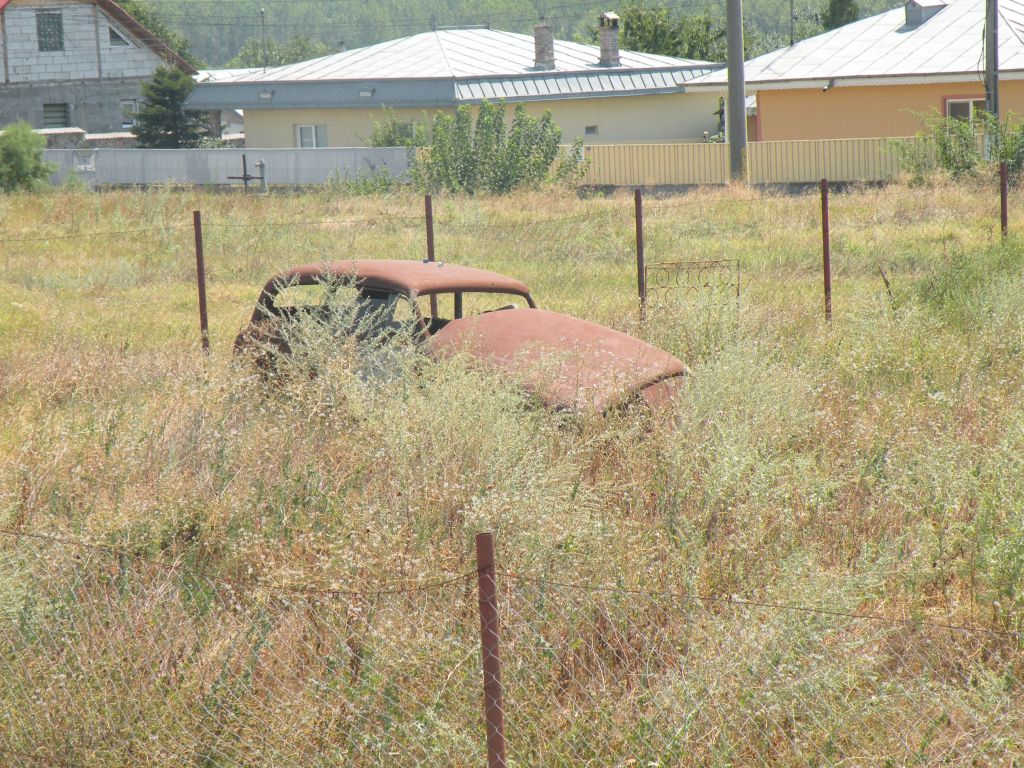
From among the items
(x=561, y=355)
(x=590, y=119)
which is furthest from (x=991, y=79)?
(x=561, y=355)

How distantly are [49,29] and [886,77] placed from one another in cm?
3279

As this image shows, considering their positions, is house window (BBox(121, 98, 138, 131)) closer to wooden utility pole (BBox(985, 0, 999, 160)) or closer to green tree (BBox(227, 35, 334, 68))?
wooden utility pole (BBox(985, 0, 999, 160))

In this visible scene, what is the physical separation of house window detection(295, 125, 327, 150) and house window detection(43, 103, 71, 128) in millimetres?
14105

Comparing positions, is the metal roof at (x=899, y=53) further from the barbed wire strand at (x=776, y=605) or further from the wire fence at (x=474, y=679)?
the wire fence at (x=474, y=679)

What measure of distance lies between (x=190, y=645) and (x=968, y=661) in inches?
119

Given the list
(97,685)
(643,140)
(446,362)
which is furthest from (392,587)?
(643,140)

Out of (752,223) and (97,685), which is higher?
(752,223)

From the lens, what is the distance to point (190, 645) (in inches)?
183

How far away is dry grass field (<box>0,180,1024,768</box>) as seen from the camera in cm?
426

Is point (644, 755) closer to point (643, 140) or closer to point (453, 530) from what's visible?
point (453, 530)

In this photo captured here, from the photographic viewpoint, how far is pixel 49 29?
4681cm

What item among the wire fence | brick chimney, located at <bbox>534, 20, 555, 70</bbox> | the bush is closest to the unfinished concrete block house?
brick chimney, located at <bbox>534, 20, 555, 70</bbox>

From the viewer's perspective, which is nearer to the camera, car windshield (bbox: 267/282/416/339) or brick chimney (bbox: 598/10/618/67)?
car windshield (bbox: 267/282/416/339)

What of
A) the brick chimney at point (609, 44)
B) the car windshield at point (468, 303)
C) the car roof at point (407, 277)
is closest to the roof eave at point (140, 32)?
the brick chimney at point (609, 44)
